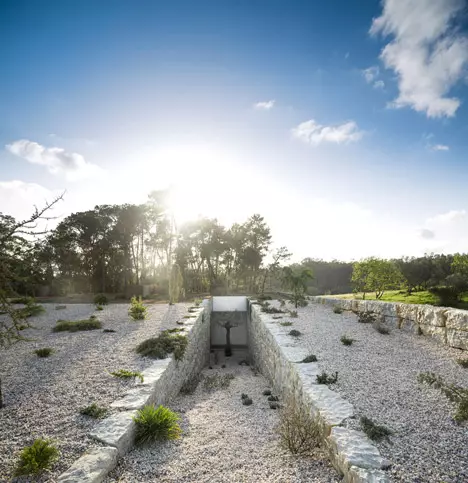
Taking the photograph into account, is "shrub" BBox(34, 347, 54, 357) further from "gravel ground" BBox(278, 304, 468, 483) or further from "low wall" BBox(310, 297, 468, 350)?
"low wall" BBox(310, 297, 468, 350)

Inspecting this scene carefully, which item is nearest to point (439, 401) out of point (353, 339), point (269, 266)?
point (353, 339)

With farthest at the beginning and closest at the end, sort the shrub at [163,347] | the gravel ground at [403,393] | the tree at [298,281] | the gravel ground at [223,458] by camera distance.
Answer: the tree at [298,281] → the shrub at [163,347] → the gravel ground at [223,458] → the gravel ground at [403,393]

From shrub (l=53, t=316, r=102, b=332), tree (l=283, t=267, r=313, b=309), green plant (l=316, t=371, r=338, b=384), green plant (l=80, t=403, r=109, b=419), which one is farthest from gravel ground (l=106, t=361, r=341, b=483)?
→ tree (l=283, t=267, r=313, b=309)

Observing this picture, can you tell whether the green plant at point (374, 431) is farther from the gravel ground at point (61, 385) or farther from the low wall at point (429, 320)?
the low wall at point (429, 320)

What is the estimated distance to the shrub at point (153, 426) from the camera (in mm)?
3674

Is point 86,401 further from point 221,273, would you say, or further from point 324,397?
point 221,273

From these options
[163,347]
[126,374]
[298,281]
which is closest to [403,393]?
[126,374]

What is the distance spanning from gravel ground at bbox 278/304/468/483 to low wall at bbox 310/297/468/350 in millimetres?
222

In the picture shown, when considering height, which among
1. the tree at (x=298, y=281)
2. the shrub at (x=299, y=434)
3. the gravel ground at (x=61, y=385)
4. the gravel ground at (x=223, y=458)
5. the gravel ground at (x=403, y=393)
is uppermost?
the tree at (x=298, y=281)

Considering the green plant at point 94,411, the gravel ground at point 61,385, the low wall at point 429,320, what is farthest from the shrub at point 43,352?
the low wall at point 429,320

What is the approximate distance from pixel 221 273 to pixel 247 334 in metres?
18.7

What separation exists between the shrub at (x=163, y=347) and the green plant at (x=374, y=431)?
4.39m

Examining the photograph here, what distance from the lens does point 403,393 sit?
423 centimetres

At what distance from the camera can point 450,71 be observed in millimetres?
6570
